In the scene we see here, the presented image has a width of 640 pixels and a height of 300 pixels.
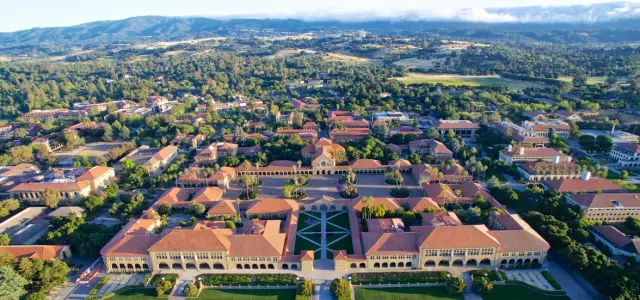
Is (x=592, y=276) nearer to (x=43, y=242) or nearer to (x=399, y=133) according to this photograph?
(x=399, y=133)

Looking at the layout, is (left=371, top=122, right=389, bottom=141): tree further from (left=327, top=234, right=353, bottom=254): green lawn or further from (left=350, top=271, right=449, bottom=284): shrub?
(left=350, top=271, right=449, bottom=284): shrub

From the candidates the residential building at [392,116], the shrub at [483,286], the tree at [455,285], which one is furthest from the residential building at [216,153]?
the shrub at [483,286]

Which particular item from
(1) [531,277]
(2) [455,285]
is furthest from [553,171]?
(2) [455,285]

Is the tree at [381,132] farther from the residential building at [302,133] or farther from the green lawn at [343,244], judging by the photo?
the green lawn at [343,244]

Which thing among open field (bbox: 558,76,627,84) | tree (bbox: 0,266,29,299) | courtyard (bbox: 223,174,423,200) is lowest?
courtyard (bbox: 223,174,423,200)

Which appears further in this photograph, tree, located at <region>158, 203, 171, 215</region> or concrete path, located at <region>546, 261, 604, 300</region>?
tree, located at <region>158, 203, 171, 215</region>

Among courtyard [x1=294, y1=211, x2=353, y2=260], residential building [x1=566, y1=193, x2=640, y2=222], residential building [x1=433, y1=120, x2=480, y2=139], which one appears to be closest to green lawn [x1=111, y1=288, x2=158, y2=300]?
courtyard [x1=294, y1=211, x2=353, y2=260]

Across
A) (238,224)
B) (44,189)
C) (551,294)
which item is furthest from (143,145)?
(551,294)
